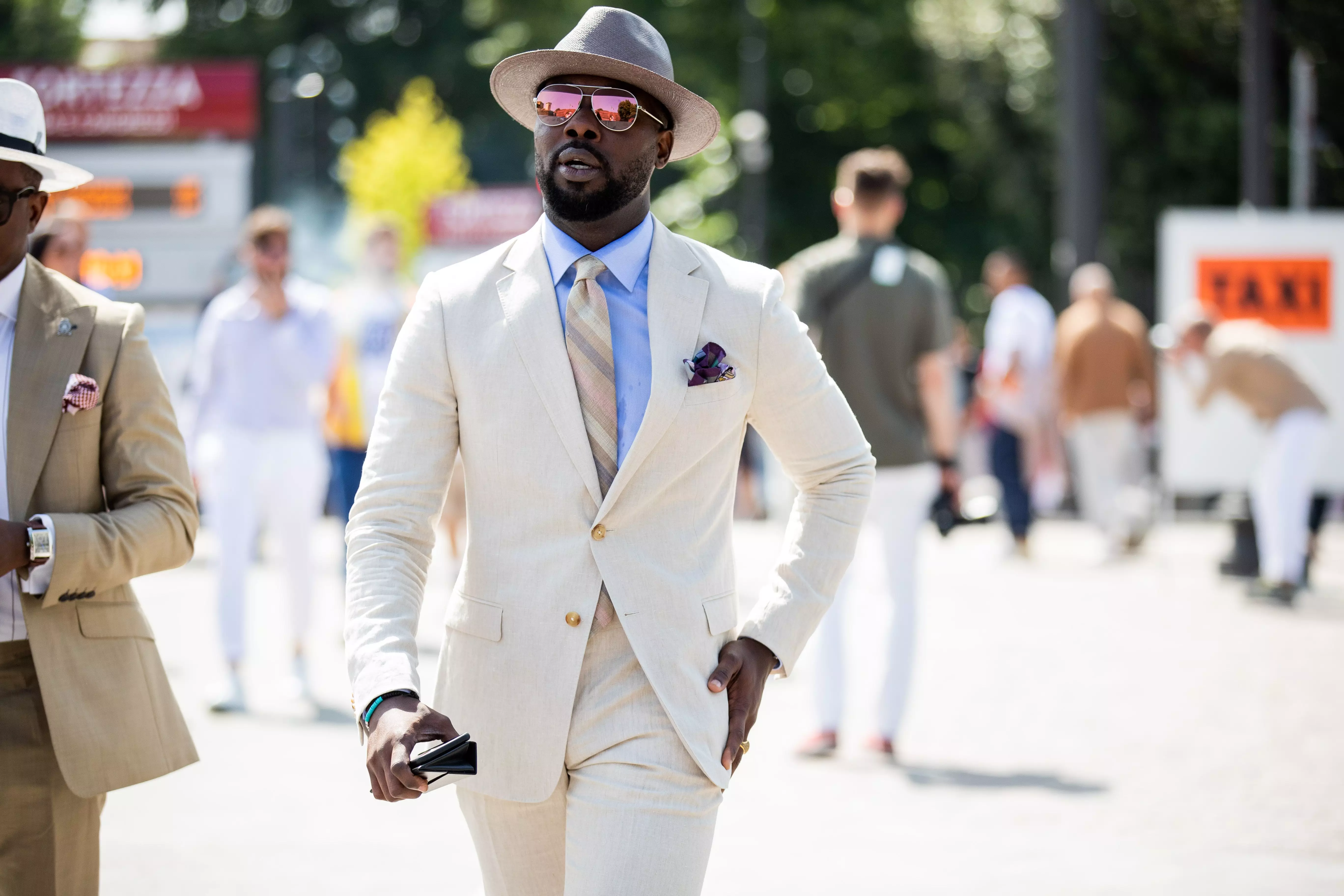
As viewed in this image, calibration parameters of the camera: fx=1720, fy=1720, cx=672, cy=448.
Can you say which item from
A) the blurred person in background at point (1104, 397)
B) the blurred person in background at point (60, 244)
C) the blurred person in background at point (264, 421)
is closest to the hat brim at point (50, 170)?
the blurred person in background at point (60, 244)

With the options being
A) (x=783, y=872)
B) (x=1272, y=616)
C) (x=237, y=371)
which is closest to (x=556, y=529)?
(x=783, y=872)

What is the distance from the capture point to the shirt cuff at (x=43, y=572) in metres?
3.11

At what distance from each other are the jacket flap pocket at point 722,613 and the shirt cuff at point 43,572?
1186 millimetres

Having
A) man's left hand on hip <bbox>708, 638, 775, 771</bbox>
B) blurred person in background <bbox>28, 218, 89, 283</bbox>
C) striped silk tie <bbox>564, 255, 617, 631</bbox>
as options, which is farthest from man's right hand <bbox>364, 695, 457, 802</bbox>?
blurred person in background <bbox>28, 218, 89, 283</bbox>

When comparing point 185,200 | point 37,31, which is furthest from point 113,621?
point 37,31

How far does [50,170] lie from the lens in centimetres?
334

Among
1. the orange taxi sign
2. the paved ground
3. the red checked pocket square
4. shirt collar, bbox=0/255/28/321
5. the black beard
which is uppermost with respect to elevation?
the orange taxi sign

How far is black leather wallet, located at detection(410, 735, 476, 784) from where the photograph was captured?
2.54 metres

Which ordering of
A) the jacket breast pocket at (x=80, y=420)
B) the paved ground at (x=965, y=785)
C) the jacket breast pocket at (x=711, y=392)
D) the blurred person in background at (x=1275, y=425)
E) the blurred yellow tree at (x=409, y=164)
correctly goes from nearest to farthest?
the jacket breast pocket at (x=711, y=392), the jacket breast pocket at (x=80, y=420), the paved ground at (x=965, y=785), the blurred person in background at (x=1275, y=425), the blurred yellow tree at (x=409, y=164)

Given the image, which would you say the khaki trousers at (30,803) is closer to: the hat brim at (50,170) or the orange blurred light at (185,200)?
the hat brim at (50,170)

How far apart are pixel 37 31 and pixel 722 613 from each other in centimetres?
4714

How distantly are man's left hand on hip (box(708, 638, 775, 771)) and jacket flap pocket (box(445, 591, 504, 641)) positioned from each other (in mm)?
374

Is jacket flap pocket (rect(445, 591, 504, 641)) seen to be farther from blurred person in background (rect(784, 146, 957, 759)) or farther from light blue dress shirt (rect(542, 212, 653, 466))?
blurred person in background (rect(784, 146, 957, 759))

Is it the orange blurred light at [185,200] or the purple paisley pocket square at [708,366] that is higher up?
the orange blurred light at [185,200]
